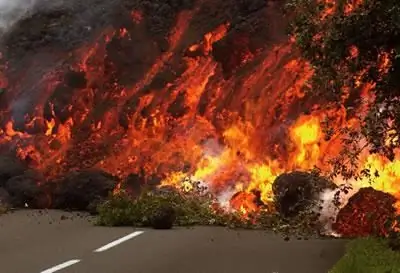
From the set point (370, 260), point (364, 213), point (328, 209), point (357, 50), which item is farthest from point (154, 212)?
point (370, 260)

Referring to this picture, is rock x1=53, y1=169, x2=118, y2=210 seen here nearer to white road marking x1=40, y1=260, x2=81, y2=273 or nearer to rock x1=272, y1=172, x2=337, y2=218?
rock x1=272, y1=172, x2=337, y2=218

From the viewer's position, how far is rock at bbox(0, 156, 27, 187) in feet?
68.3

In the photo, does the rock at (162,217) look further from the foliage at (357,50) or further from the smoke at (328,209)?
the foliage at (357,50)

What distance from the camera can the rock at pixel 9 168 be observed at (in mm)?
20828

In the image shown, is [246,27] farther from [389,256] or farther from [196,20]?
[389,256]

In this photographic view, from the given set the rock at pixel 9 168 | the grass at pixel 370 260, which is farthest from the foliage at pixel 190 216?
the rock at pixel 9 168

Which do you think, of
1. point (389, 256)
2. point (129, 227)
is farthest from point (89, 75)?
point (389, 256)

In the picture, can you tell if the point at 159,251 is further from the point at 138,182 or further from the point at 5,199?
the point at 5,199

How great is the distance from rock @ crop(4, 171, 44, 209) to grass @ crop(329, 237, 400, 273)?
42.6 feet

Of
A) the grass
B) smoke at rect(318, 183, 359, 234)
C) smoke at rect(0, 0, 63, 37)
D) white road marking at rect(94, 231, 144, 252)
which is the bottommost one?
smoke at rect(318, 183, 359, 234)

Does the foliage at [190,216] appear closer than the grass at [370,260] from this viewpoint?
No

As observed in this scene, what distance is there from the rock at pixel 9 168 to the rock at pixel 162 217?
9018 mm

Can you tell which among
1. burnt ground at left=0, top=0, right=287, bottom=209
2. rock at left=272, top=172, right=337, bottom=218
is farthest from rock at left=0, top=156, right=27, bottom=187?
rock at left=272, top=172, right=337, bottom=218

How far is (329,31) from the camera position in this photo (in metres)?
9.71
